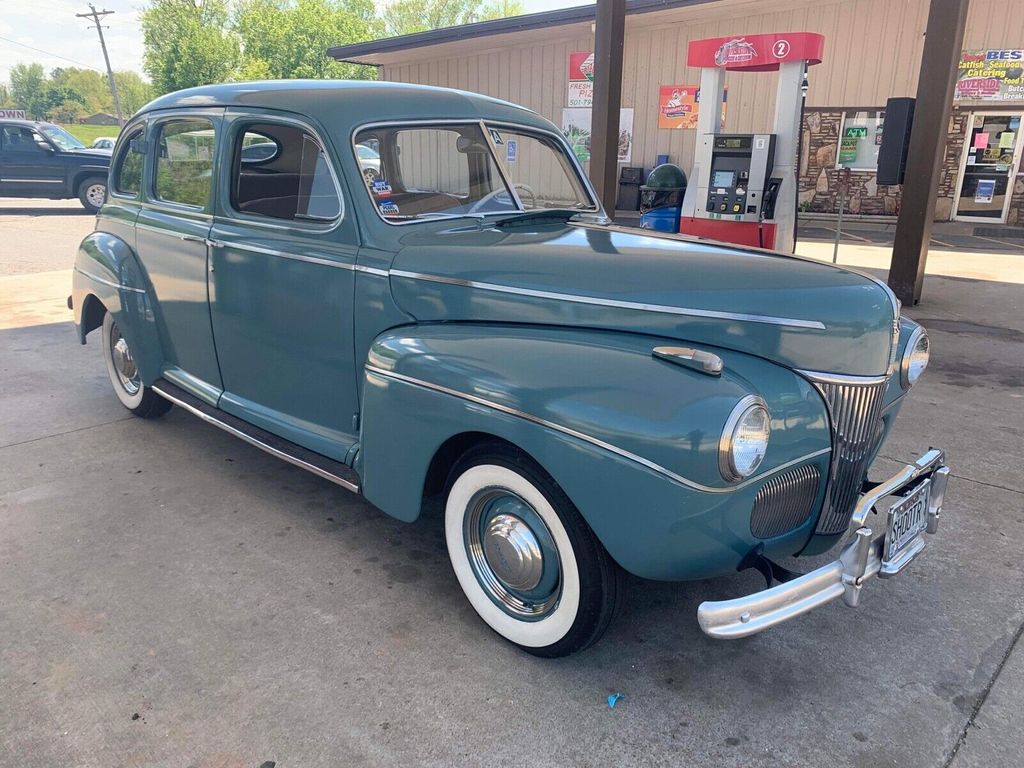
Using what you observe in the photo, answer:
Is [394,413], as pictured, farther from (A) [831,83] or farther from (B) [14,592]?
(A) [831,83]

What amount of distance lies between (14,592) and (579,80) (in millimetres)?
16352

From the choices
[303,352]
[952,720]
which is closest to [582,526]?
[952,720]

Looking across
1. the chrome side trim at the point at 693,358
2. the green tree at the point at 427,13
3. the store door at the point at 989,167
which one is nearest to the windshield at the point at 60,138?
the chrome side trim at the point at 693,358

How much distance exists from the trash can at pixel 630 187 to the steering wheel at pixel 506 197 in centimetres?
1389

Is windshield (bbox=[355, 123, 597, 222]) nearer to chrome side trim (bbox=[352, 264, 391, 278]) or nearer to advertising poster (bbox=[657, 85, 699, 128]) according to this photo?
chrome side trim (bbox=[352, 264, 391, 278])

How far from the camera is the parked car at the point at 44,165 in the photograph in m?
15.4

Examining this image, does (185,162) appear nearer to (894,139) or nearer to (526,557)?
(526,557)

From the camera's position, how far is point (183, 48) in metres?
37.6

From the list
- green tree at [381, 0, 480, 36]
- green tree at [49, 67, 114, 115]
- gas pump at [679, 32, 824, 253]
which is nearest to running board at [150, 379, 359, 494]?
gas pump at [679, 32, 824, 253]

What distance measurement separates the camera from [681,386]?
6.93 feet

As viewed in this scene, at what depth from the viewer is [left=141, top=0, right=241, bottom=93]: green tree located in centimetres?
3766

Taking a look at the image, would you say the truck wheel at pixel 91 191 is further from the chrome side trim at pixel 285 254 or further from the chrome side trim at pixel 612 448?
the chrome side trim at pixel 612 448

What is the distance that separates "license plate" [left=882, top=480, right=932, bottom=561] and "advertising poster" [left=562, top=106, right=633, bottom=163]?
50.8 ft

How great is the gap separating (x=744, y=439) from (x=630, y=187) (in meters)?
15.7
